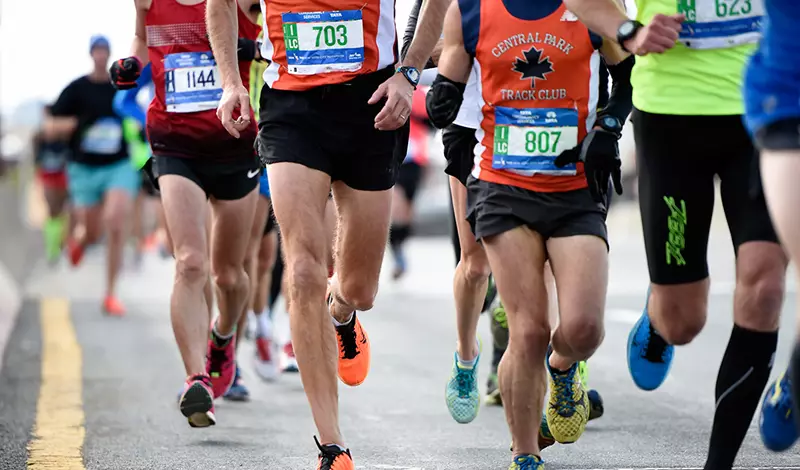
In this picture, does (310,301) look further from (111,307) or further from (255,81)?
(111,307)

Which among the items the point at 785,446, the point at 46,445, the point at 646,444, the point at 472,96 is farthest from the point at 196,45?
the point at 785,446

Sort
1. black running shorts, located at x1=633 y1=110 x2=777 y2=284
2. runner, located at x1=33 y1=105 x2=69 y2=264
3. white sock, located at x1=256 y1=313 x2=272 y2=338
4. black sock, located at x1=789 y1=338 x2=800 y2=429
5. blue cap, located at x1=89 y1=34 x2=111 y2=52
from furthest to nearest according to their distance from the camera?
runner, located at x1=33 y1=105 x2=69 y2=264, blue cap, located at x1=89 y1=34 x2=111 y2=52, white sock, located at x1=256 y1=313 x2=272 y2=338, black running shorts, located at x1=633 y1=110 x2=777 y2=284, black sock, located at x1=789 y1=338 x2=800 y2=429

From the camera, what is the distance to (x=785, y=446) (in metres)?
4.51

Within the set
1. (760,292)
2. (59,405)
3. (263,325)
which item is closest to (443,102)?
(760,292)

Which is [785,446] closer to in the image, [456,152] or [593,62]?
[593,62]

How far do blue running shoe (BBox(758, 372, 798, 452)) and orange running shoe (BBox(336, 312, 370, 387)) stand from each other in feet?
7.62

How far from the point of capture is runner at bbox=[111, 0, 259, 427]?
6.99m

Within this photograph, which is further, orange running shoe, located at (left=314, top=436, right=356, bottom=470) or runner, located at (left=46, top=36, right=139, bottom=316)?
runner, located at (left=46, top=36, right=139, bottom=316)

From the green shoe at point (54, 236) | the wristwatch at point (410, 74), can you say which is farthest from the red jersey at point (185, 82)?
the green shoe at point (54, 236)

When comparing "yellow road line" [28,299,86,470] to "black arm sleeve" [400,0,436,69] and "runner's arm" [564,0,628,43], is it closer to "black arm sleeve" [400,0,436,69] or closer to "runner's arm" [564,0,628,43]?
"black arm sleeve" [400,0,436,69]

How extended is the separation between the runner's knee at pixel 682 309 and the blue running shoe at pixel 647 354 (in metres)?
0.70

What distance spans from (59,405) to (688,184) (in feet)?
12.7

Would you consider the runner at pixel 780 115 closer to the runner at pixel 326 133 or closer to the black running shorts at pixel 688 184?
the black running shorts at pixel 688 184

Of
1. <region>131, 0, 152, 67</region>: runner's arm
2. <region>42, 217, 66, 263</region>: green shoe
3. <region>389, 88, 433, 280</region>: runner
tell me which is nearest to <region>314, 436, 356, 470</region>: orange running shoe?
<region>131, 0, 152, 67</region>: runner's arm
